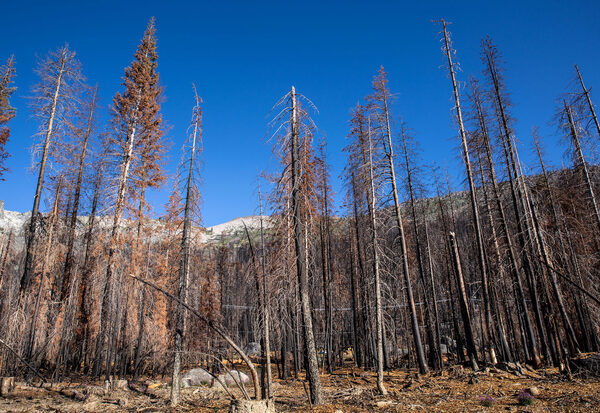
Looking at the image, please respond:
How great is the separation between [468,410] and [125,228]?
45.9ft

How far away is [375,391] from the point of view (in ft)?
36.4

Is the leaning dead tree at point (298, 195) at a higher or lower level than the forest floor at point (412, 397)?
higher

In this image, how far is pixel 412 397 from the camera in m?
9.79

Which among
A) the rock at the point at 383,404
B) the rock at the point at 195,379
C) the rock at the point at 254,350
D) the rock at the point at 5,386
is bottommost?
the rock at the point at 254,350

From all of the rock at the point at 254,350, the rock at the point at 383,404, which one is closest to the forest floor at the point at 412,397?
the rock at the point at 383,404

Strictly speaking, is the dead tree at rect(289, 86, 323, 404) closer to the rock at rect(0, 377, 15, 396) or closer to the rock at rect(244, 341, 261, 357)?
the rock at rect(0, 377, 15, 396)

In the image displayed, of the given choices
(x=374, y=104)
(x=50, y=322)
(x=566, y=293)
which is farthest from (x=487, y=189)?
(x=50, y=322)

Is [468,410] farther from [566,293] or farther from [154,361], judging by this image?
[154,361]

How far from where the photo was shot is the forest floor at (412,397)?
7.88 metres

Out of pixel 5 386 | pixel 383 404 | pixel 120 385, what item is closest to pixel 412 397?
pixel 383 404

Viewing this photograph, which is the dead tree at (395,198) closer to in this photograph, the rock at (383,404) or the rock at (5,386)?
the rock at (383,404)

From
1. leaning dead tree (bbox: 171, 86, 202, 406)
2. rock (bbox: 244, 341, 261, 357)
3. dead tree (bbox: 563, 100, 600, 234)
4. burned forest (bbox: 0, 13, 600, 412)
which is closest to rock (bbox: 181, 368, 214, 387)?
burned forest (bbox: 0, 13, 600, 412)

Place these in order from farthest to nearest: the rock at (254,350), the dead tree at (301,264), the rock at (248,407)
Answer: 1. the rock at (254,350)
2. the dead tree at (301,264)
3. the rock at (248,407)

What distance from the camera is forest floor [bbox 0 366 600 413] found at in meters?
→ 7.88
